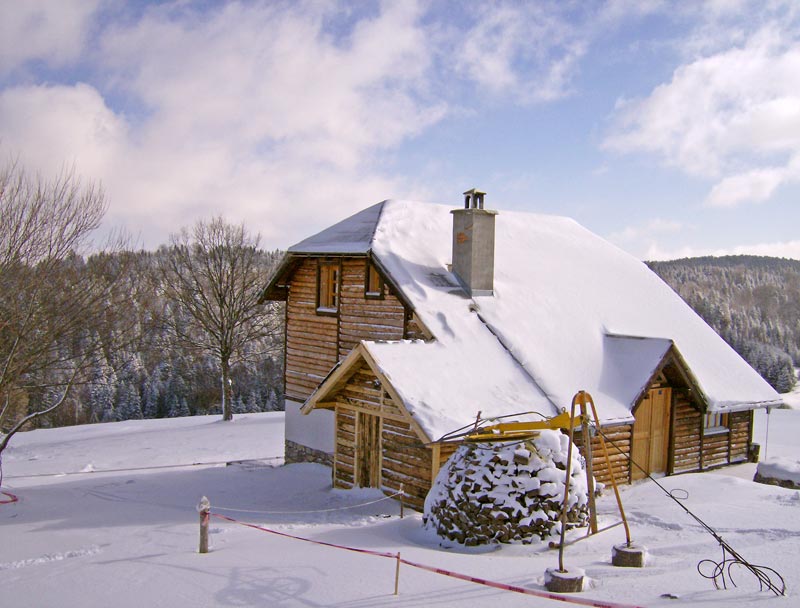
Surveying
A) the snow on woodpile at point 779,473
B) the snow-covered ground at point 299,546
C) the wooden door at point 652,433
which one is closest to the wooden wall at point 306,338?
the snow-covered ground at point 299,546

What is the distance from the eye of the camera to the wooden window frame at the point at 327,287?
60.6ft

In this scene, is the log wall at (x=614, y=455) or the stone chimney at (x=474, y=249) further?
the stone chimney at (x=474, y=249)

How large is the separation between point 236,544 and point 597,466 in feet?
27.6

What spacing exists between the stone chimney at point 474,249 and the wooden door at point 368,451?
14.4ft

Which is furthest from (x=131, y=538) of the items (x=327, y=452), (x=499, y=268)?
(x=499, y=268)

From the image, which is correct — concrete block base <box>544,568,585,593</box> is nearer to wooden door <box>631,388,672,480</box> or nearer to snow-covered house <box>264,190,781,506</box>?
snow-covered house <box>264,190,781,506</box>

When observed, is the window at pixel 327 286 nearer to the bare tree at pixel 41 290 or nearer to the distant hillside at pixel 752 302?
the bare tree at pixel 41 290

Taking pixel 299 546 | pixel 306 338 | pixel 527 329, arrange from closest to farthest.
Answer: pixel 299 546 → pixel 527 329 → pixel 306 338

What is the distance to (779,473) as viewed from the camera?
52.6ft

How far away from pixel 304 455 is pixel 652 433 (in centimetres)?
943

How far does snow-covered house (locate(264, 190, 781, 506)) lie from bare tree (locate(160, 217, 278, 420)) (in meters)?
12.7

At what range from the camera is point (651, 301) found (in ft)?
66.4

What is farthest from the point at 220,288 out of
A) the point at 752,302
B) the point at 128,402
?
the point at 752,302

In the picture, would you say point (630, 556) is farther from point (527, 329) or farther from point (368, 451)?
point (527, 329)
